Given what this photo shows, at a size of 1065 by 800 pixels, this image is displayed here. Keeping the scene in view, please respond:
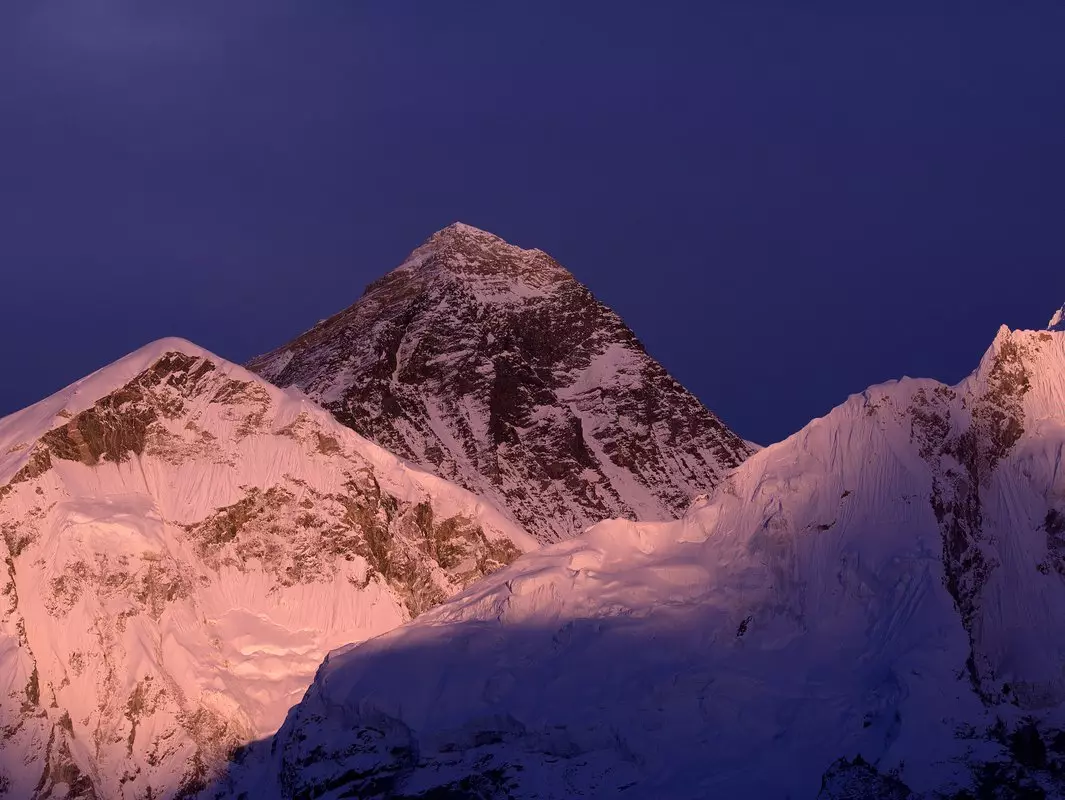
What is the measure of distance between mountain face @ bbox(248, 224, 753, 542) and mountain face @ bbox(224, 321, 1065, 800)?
50583mm

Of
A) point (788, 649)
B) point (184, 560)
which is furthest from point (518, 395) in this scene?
point (788, 649)

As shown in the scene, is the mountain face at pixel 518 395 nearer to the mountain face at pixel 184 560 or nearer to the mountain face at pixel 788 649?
the mountain face at pixel 184 560

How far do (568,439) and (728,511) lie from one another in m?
63.8

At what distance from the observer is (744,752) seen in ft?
311

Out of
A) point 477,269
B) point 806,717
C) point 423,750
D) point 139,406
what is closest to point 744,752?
point 806,717

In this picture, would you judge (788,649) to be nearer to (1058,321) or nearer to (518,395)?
(1058,321)

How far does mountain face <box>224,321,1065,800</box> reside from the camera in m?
93.2

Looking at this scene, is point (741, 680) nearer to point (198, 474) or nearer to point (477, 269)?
point (198, 474)

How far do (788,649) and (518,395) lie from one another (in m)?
79.5

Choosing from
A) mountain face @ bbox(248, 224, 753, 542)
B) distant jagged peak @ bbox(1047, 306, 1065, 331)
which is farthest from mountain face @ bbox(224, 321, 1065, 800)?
mountain face @ bbox(248, 224, 753, 542)

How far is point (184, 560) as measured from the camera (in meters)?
113

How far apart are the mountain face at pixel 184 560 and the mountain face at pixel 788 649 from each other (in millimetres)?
4853

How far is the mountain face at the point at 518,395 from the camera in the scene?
543 feet

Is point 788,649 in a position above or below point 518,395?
below
